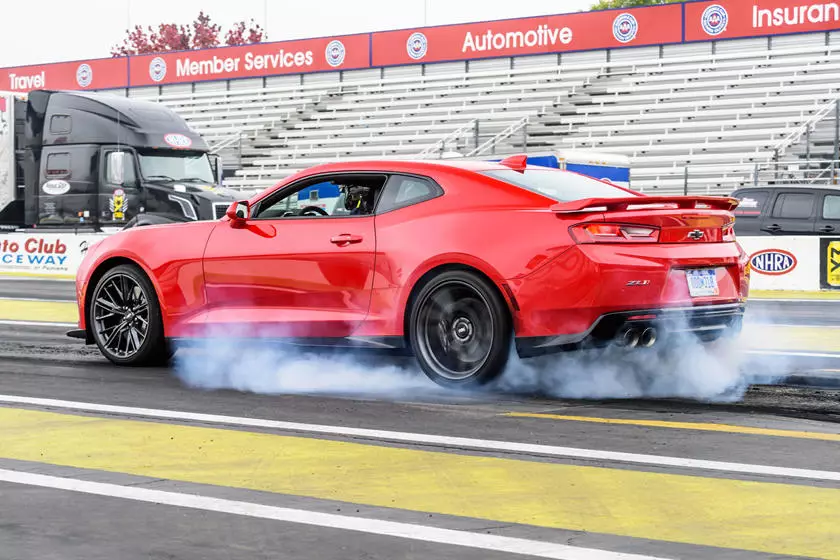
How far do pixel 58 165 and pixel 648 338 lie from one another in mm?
20530

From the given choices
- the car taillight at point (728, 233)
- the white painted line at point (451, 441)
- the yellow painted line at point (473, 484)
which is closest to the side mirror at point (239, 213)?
the white painted line at point (451, 441)

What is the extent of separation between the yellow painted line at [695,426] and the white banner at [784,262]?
14385 millimetres

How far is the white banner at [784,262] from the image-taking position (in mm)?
20625

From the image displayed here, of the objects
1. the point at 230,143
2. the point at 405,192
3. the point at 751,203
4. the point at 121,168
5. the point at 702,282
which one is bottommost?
the point at 702,282

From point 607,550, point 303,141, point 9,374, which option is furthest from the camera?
point 303,141

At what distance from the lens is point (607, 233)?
761 centimetres

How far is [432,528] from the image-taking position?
4.71 metres

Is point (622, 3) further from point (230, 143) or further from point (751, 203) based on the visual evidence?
point (751, 203)

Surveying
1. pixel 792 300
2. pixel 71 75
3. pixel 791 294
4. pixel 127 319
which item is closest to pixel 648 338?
pixel 127 319

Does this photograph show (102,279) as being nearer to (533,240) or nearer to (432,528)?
(533,240)

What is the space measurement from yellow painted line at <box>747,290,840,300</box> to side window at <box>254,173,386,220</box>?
11.8 m

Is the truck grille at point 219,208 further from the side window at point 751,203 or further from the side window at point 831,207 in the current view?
the side window at point 831,207

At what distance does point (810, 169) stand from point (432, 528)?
2716 cm

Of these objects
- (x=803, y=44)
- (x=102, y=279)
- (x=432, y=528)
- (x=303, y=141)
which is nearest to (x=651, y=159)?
(x=803, y=44)
